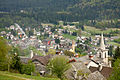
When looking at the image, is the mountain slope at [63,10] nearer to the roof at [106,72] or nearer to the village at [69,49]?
the village at [69,49]

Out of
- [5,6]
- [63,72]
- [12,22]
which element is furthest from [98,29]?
[63,72]

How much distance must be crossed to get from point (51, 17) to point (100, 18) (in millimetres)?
34419

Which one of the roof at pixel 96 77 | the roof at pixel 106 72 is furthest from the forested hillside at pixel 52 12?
the roof at pixel 96 77

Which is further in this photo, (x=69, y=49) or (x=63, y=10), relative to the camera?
(x=63, y=10)

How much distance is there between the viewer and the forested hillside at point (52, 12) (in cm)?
15850

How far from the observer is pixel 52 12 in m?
183

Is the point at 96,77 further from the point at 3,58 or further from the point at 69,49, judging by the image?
the point at 69,49

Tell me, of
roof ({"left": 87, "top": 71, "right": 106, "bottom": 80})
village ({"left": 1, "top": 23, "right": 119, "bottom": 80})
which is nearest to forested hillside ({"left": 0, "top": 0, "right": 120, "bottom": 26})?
village ({"left": 1, "top": 23, "right": 119, "bottom": 80})

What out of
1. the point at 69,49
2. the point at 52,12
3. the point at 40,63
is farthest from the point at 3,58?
the point at 52,12

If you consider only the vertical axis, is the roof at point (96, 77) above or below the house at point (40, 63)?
below

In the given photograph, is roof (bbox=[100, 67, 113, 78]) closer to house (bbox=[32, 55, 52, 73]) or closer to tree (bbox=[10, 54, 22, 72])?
house (bbox=[32, 55, 52, 73])

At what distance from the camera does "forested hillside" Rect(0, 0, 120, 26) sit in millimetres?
158500

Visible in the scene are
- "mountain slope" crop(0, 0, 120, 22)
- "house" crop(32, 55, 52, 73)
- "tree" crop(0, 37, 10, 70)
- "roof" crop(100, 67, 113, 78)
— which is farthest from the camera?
"mountain slope" crop(0, 0, 120, 22)

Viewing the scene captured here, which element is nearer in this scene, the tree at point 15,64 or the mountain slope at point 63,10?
the tree at point 15,64
